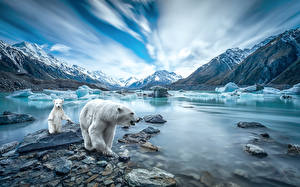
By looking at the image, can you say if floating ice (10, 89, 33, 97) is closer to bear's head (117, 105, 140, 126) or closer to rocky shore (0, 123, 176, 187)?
rocky shore (0, 123, 176, 187)

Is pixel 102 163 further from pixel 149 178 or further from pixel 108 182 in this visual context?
pixel 149 178

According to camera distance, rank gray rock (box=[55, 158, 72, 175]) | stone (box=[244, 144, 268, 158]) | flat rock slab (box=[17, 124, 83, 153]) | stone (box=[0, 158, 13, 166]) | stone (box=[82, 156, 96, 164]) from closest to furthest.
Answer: gray rock (box=[55, 158, 72, 175]) → stone (box=[0, 158, 13, 166]) → stone (box=[82, 156, 96, 164]) → flat rock slab (box=[17, 124, 83, 153]) → stone (box=[244, 144, 268, 158])

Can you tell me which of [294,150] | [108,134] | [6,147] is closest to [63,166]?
[108,134]

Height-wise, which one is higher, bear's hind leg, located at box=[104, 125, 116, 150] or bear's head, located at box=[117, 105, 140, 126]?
bear's head, located at box=[117, 105, 140, 126]

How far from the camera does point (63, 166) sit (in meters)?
3.63

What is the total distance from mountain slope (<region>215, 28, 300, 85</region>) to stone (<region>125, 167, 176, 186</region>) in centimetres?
13851

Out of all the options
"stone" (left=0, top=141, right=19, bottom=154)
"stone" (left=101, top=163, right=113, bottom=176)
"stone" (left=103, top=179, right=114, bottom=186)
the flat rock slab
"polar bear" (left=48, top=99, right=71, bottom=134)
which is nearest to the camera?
"stone" (left=103, top=179, right=114, bottom=186)

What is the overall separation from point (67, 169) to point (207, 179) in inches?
149

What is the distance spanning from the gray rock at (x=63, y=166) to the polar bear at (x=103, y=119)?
0.79 meters

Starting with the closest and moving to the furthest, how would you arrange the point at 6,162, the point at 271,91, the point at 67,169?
the point at 67,169
the point at 6,162
the point at 271,91

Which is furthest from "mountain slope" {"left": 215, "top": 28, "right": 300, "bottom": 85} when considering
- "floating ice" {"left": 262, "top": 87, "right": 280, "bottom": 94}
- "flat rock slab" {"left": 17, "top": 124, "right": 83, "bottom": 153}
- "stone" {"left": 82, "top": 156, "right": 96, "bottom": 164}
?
"flat rock slab" {"left": 17, "top": 124, "right": 83, "bottom": 153}

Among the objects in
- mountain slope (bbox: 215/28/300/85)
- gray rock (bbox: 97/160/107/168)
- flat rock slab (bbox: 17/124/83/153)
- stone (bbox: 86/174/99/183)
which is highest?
mountain slope (bbox: 215/28/300/85)

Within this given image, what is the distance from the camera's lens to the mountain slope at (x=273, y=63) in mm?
117188

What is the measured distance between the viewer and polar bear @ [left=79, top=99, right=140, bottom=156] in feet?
12.7
